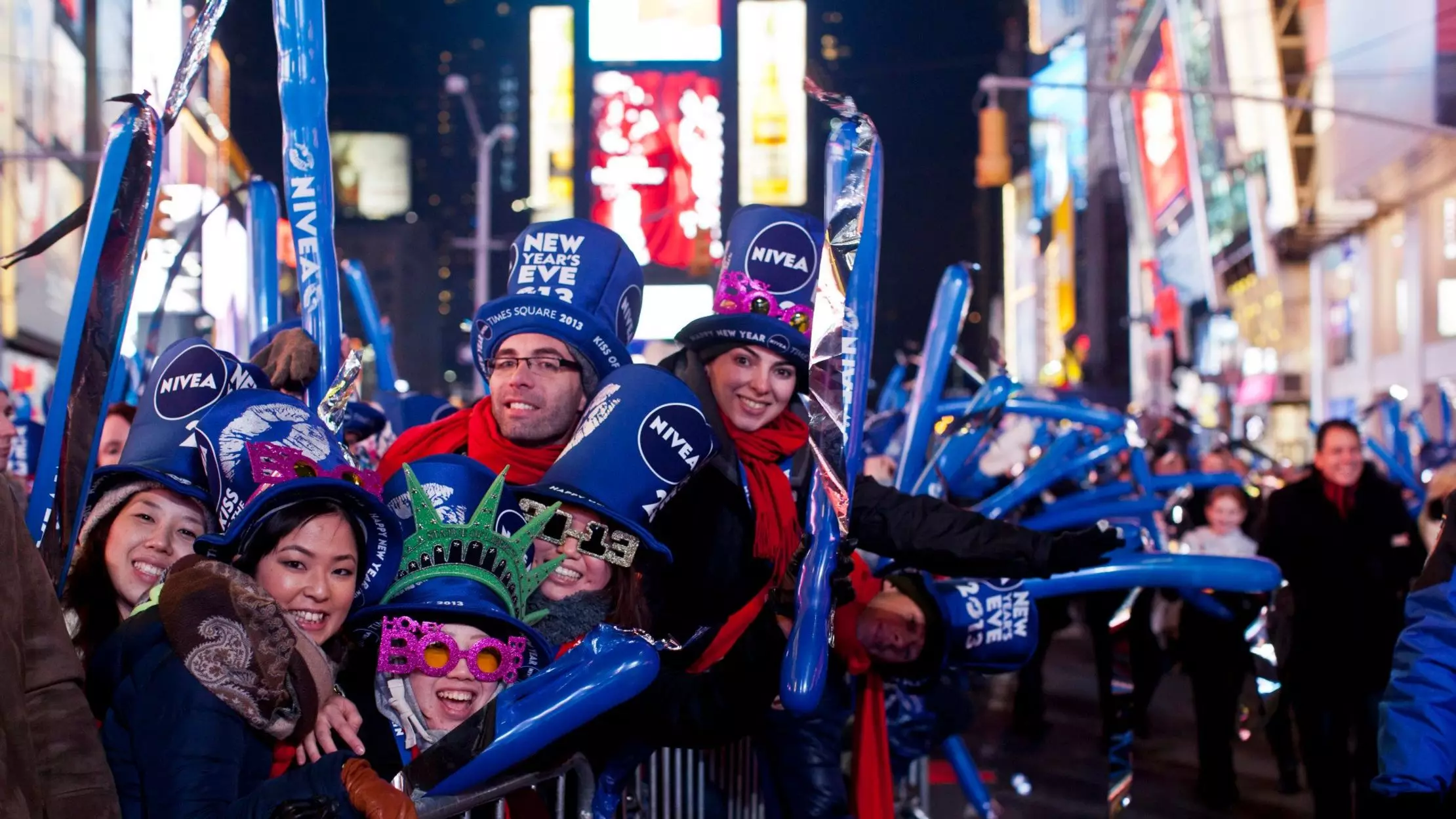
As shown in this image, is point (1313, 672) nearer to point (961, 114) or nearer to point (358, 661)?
point (358, 661)

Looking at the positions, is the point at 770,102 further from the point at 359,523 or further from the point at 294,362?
the point at 359,523

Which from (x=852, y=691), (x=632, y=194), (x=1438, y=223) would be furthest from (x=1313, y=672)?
(x=632, y=194)

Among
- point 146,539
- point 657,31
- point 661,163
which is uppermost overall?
point 657,31

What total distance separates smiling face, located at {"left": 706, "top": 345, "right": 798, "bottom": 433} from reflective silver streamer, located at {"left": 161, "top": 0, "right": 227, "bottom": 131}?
204cm

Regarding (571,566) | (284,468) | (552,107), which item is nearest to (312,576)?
(284,468)

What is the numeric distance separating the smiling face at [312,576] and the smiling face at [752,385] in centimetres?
201

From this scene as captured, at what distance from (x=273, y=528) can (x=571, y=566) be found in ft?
3.06

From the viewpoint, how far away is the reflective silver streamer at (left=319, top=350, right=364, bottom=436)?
3840mm

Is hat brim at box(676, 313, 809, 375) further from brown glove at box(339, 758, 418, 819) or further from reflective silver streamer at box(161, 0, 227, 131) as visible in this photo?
brown glove at box(339, 758, 418, 819)

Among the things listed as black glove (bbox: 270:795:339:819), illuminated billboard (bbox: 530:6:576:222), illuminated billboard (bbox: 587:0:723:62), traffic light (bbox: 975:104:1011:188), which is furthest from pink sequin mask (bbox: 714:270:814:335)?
illuminated billboard (bbox: 530:6:576:222)

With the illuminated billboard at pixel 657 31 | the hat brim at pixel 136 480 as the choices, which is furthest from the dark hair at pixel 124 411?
the illuminated billboard at pixel 657 31

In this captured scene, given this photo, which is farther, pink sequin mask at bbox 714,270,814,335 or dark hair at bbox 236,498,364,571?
pink sequin mask at bbox 714,270,814,335

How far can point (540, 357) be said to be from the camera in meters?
4.65

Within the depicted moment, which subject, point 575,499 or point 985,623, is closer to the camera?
point 575,499
